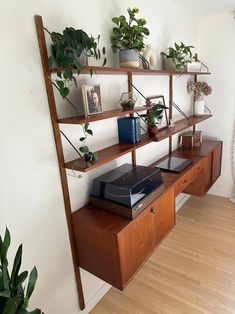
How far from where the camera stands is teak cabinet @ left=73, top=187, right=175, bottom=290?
1375mm

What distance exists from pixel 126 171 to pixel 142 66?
36.4 inches

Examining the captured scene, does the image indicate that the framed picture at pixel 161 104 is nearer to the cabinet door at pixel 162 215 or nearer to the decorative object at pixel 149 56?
the decorative object at pixel 149 56

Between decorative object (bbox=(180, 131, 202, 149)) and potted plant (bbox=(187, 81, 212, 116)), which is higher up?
potted plant (bbox=(187, 81, 212, 116))

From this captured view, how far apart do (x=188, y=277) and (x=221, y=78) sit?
2.42 m

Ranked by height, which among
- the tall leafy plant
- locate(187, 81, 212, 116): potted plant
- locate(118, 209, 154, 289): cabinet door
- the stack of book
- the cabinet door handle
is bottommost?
locate(118, 209, 154, 289): cabinet door

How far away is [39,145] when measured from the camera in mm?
1294

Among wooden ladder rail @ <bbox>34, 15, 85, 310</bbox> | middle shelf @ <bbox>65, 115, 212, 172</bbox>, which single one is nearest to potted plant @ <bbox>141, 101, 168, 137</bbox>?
middle shelf @ <bbox>65, 115, 212, 172</bbox>

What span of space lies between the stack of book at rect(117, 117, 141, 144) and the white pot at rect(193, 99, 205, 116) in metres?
1.53

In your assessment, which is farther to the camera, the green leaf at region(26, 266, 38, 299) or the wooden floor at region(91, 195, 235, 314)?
the wooden floor at region(91, 195, 235, 314)

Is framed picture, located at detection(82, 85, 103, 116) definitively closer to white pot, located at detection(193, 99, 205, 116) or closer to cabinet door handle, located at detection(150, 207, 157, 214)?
cabinet door handle, located at detection(150, 207, 157, 214)

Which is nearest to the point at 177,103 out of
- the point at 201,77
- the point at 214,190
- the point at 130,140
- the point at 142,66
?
the point at 201,77

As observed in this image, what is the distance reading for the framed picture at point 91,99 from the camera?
138 centimetres

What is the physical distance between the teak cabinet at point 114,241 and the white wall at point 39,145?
0.12 metres

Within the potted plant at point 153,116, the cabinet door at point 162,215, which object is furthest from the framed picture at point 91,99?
the cabinet door at point 162,215
